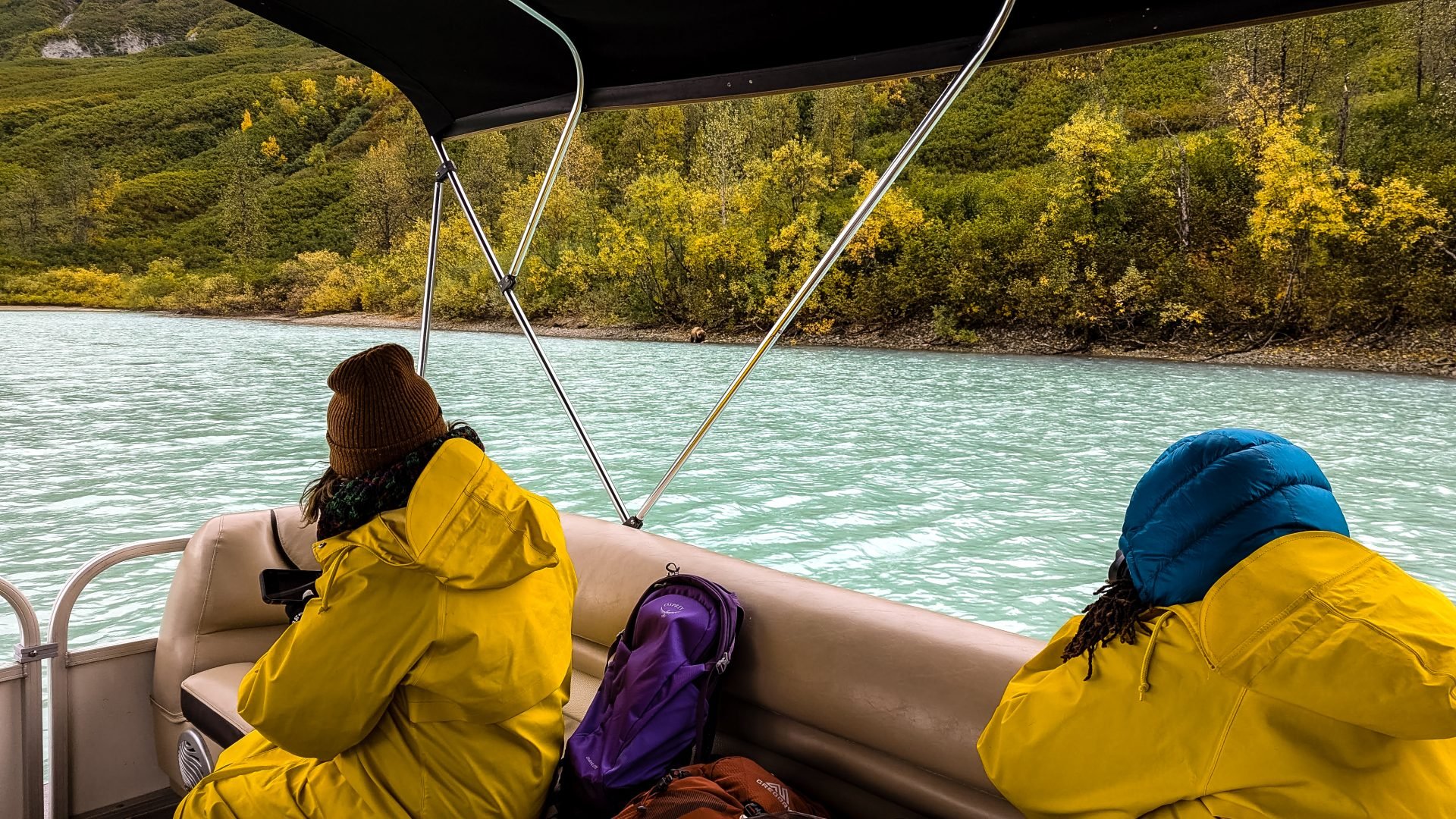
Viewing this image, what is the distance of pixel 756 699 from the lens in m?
1.61

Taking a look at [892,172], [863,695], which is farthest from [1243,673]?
[892,172]

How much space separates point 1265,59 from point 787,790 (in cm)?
3289

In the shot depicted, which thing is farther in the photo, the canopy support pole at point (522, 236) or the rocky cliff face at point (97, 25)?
the rocky cliff face at point (97, 25)

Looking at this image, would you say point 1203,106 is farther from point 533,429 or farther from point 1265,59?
point 533,429

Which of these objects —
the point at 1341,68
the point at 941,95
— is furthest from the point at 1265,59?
the point at 941,95

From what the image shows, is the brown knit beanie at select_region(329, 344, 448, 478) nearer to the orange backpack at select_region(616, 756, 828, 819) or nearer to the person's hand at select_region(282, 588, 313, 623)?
the person's hand at select_region(282, 588, 313, 623)

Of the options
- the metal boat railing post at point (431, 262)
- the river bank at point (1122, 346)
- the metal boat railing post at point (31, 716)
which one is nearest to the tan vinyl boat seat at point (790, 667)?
the metal boat railing post at point (31, 716)

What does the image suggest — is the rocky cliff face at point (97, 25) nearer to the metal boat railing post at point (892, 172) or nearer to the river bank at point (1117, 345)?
the river bank at point (1117, 345)

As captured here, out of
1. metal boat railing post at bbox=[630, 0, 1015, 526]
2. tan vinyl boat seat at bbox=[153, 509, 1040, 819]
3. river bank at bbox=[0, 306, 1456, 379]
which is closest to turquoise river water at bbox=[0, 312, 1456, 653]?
river bank at bbox=[0, 306, 1456, 379]

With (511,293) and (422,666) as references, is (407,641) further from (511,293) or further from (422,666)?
(511,293)

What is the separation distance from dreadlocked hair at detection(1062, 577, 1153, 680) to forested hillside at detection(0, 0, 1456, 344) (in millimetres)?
8998

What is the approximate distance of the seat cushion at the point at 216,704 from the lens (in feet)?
5.77

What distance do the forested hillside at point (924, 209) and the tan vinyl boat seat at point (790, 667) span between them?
347 inches

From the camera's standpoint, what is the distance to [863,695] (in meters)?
1.46
